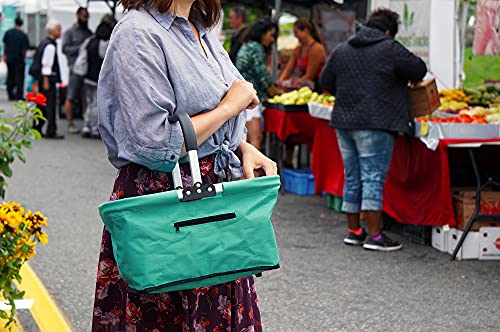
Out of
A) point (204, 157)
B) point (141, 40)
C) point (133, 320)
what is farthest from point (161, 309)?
point (141, 40)

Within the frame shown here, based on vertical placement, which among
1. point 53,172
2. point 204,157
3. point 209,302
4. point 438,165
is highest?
point 204,157

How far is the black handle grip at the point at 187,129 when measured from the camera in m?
2.55

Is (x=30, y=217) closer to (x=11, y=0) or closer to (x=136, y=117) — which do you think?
(x=136, y=117)

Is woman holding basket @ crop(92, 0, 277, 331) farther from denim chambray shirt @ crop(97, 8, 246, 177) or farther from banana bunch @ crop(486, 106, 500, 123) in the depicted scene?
banana bunch @ crop(486, 106, 500, 123)

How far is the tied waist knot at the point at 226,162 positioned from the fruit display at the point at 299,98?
705 cm

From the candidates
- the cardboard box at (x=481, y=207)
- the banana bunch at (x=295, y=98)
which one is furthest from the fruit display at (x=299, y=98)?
the cardboard box at (x=481, y=207)

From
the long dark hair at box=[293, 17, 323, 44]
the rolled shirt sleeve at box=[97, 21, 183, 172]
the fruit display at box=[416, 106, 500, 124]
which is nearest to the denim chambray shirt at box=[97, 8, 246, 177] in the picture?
the rolled shirt sleeve at box=[97, 21, 183, 172]

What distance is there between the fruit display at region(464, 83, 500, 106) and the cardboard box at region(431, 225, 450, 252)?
148 cm

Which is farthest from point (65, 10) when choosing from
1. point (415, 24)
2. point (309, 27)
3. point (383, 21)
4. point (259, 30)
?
point (383, 21)

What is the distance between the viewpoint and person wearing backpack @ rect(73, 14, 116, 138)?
15367 mm

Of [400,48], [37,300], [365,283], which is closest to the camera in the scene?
[37,300]

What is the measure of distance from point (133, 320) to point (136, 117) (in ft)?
2.06

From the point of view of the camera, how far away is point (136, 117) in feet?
8.38

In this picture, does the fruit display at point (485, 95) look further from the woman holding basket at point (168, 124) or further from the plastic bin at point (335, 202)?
the woman holding basket at point (168, 124)
